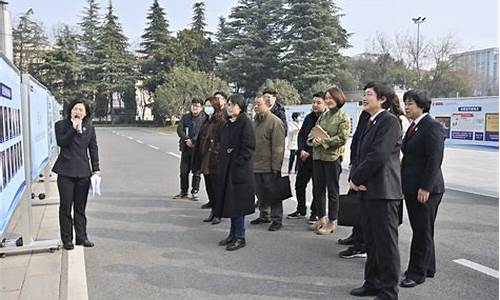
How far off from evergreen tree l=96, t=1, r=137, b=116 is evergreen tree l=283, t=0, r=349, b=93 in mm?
24625

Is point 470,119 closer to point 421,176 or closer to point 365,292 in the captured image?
point 421,176

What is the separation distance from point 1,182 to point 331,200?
3.78m

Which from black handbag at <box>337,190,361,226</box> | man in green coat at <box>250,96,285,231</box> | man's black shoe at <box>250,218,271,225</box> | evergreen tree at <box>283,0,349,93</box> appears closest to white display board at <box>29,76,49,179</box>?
man in green coat at <box>250,96,285,231</box>

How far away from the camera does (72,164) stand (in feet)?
18.0

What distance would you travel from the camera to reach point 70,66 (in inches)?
2312

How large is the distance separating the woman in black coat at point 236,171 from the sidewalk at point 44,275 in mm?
1698

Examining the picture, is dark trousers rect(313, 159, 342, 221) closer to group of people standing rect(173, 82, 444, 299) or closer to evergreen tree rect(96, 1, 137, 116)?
group of people standing rect(173, 82, 444, 299)

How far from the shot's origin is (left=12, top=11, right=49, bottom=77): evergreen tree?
5941 centimetres

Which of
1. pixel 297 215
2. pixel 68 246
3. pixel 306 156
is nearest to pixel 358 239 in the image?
pixel 306 156

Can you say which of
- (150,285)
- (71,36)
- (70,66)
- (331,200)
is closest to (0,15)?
(150,285)

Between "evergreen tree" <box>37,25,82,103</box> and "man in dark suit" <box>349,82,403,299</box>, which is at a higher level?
"evergreen tree" <box>37,25,82,103</box>

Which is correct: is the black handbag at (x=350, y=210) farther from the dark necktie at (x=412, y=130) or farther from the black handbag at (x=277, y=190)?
the black handbag at (x=277, y=190)

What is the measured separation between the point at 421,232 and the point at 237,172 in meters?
2.09

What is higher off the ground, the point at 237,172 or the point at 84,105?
the point at 84,105
